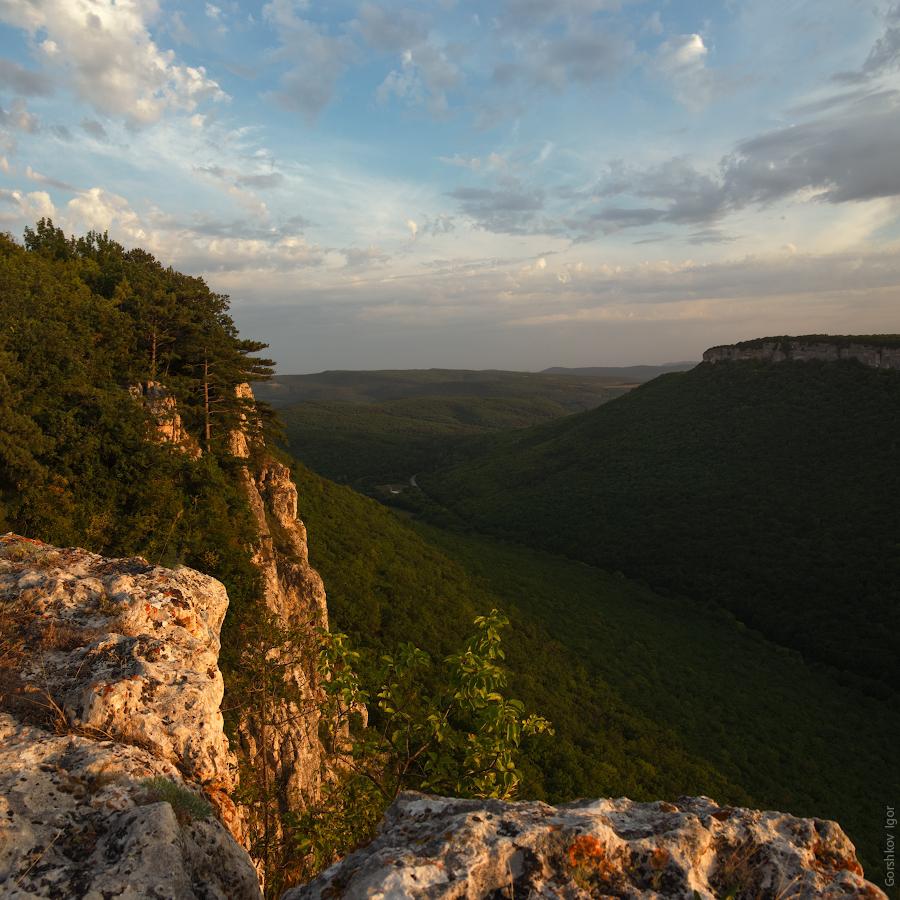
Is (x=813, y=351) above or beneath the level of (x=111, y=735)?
above

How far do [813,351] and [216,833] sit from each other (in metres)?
95.1

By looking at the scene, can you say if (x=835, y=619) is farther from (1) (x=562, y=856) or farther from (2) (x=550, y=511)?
(1) (x=562, y=856)

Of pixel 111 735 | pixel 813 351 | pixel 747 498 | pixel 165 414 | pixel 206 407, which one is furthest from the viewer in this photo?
pixel 813 351

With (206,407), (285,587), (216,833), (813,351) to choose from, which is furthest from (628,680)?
(813,351)

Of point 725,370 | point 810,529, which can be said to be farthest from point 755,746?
point 725,370

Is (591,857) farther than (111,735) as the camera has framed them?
No

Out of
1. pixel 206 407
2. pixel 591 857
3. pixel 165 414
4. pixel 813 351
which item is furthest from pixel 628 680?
pixel 813 351

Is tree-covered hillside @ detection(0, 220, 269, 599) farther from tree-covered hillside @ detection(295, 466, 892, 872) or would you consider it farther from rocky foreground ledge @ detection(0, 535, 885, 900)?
rocky foreground ledge @ detection(0, 535, 885, 900)

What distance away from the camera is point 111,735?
5.15 metres

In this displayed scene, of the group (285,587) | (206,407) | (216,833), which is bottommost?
(285,587)

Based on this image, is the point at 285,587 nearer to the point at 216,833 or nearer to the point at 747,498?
the point at 216,833

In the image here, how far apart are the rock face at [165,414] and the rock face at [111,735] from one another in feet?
33.9

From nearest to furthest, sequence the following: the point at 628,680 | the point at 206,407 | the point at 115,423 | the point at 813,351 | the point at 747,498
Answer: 1. the point at 115,423
2. the point at 206,407
3. the point at 628,680
4. the point at 747,498
5. the point at 813,351

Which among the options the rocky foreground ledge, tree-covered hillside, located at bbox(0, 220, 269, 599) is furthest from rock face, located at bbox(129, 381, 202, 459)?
the rocky foreground ledge
